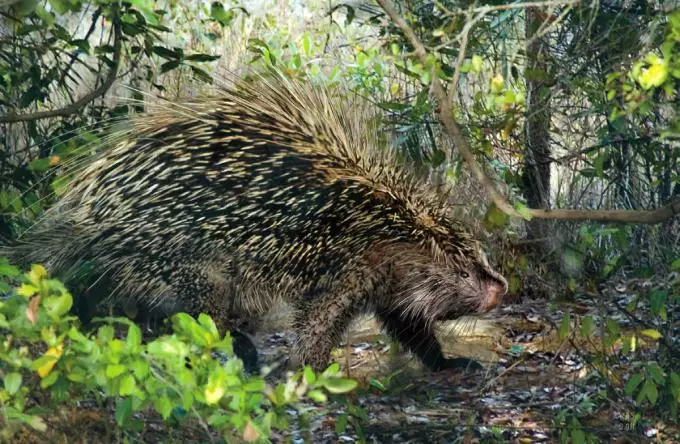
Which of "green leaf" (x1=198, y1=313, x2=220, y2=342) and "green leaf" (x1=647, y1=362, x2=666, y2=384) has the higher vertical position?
"green leaf" (x1=198, y1=313, x2=220, y2=342)

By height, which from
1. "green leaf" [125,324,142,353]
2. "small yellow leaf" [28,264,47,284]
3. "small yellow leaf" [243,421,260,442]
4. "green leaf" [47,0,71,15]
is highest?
"green leaf" [47,0,71,15]

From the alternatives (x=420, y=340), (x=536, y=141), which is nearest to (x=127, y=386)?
(x=420, y=340)

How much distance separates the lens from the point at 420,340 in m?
4.14

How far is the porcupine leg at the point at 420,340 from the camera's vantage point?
405 cm

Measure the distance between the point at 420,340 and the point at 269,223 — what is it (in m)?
0.96

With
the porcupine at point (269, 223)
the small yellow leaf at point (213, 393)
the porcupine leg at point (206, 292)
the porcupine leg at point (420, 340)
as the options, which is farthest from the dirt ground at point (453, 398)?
the small yellow leaf at point (213, 393)

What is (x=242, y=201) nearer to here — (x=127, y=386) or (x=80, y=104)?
(x=80, y=104)

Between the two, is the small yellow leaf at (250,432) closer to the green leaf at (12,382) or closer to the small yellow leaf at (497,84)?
the green leaf at (12,382)

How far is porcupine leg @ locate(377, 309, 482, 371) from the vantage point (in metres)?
4.05

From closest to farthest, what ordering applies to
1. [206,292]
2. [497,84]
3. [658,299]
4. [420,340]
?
1. [497,84]
2. [658,299]
3. [206,292]
4. [420,340]

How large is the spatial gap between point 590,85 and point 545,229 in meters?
1.42

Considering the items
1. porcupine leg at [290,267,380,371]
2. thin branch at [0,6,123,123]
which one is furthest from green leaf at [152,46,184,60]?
porcupine leg at [290,267,380,371]

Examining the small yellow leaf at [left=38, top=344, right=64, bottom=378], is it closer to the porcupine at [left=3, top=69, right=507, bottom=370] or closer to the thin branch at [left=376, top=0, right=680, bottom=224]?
the thin branch at [left=376, top=0, right=680, bottom=224]

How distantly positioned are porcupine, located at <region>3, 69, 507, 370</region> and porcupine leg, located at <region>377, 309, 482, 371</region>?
6 cm
